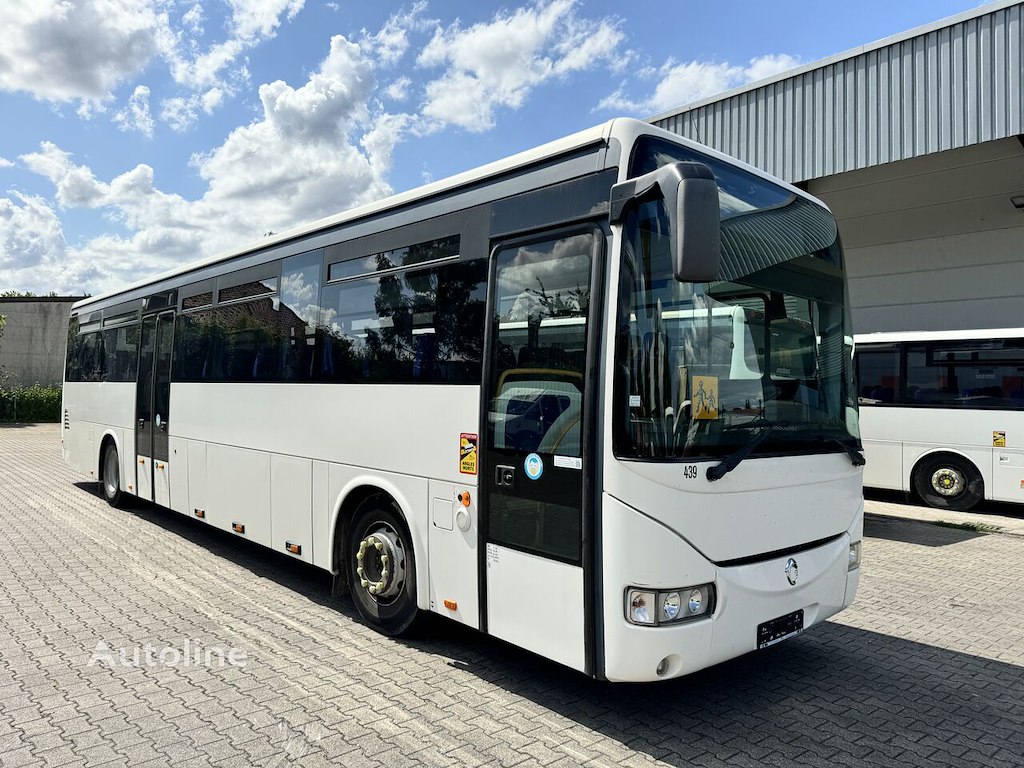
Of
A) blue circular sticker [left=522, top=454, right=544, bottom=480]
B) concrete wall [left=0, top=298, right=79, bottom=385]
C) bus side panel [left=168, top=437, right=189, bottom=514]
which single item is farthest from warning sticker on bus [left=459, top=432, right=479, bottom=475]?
concrete wall [left=0, top=298, right=79, bottom=385]

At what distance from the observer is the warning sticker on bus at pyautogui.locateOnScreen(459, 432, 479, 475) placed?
4.52 metres

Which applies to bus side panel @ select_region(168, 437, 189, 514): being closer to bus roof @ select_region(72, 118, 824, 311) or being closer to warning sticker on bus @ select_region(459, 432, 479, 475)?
bus roof @ select_region(72, 118, 824, 311)

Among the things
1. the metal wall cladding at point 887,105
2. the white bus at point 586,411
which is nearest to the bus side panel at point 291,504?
the white bus at point 586,411

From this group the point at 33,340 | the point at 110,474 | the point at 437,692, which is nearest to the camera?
the point at 437,692

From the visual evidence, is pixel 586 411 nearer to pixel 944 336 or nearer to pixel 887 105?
pixel 887 105

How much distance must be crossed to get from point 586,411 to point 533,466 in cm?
51

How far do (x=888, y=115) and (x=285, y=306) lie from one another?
9448mm

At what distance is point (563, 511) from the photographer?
3934mm

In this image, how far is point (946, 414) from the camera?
40.4 feet

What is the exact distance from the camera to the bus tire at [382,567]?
523cm

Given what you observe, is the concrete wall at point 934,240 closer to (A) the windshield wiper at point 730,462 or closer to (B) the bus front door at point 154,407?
(A) the windshield wiper at point 730,462

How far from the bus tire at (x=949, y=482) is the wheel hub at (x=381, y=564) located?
10.6 m

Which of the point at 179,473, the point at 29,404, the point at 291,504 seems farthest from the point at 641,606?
the point at 29,404

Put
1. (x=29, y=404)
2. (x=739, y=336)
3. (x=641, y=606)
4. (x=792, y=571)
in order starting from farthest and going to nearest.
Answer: (x=29, y=404)
(x=792, y=571)
(x=739, y=336)
(x=641, y=606)
